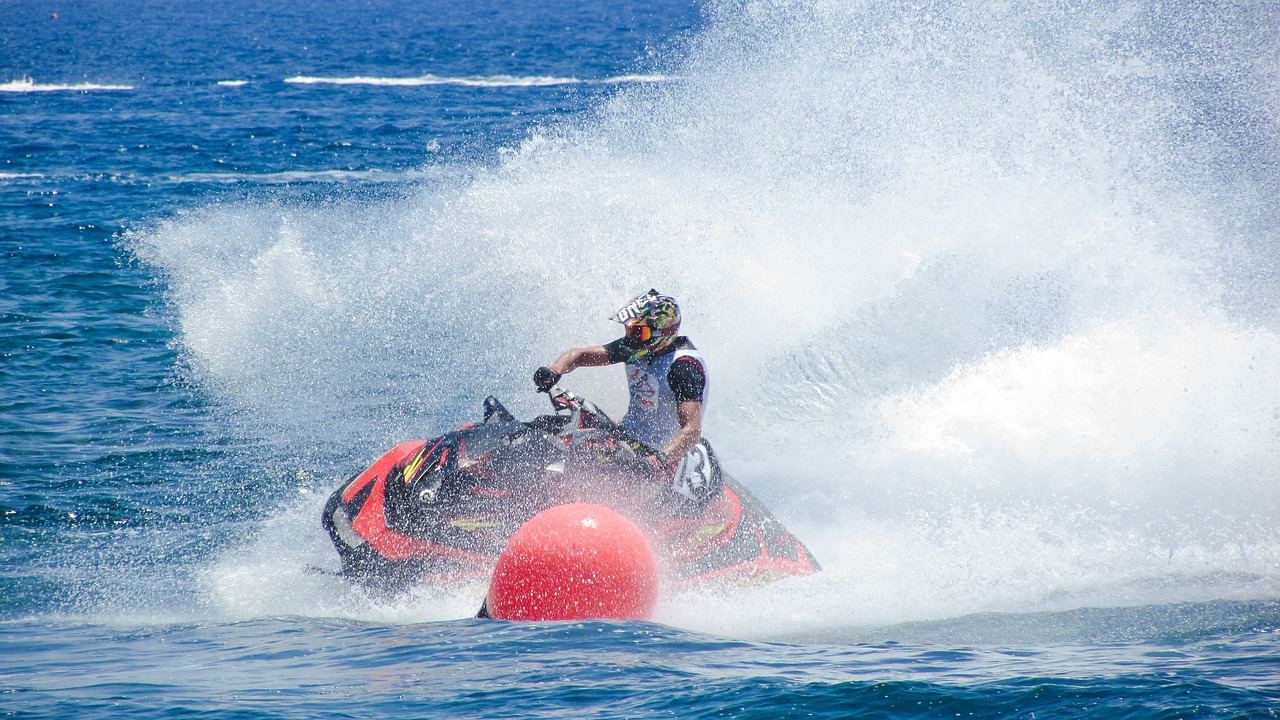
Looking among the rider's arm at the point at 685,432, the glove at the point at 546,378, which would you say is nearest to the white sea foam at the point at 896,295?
the rider's arm at the point at 685,432

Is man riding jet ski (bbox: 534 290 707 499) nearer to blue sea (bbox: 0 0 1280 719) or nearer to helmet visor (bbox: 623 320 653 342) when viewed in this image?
helmet visor (bbox: 623 320 653 342)

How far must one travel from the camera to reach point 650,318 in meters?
7.05

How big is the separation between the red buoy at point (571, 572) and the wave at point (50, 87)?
142 ft

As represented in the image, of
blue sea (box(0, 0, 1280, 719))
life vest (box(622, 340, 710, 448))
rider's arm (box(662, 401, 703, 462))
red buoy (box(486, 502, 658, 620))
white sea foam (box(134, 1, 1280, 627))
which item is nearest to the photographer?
blue sea (box(0, 0, 1280, 719))

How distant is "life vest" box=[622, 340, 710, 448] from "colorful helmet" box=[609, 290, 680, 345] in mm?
149

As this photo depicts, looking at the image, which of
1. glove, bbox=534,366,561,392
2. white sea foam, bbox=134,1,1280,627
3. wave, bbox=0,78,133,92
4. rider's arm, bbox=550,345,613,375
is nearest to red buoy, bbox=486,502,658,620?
white sea foam, bbox=134,1,1280,627

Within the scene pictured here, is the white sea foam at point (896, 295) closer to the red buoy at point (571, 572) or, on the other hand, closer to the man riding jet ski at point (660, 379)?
the red buoy at point (571, 572)

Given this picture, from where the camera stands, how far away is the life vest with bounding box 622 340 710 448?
7.15 meters

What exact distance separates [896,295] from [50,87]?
139ft

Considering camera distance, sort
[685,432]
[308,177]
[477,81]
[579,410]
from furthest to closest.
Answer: [477,81], [308,177], [579,410], [685,432]

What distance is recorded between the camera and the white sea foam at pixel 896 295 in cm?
733

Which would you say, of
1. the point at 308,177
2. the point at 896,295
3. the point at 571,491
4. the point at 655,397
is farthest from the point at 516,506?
the point at 308,177

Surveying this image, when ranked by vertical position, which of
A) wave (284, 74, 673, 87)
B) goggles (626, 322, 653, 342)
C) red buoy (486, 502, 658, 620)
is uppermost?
wave (284, 74, 673, 87)

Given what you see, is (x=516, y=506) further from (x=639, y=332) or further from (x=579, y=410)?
(x=639, y=332)
